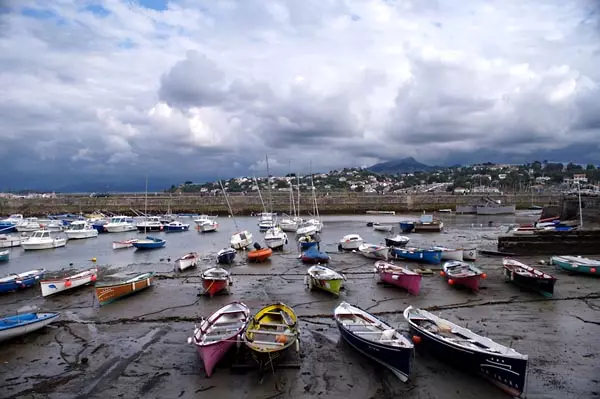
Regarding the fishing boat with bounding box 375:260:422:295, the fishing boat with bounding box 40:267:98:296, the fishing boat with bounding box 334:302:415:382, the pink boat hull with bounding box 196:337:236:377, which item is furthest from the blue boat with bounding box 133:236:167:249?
the pink boat hull with bounding box 196:337:236:377

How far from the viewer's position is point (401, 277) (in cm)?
2227

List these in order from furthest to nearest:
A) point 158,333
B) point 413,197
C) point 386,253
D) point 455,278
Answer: point 413,197
point 386,253
point 455,278
point 158,333

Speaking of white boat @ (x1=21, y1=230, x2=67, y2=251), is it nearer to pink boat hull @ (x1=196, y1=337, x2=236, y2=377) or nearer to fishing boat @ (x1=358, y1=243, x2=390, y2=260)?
fishing boat @ (x1=358, y1=243, x2=390, y2=260)

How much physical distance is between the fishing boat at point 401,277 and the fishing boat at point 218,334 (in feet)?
30.5

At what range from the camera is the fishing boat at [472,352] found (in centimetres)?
1117

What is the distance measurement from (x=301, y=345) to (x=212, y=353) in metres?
3.45

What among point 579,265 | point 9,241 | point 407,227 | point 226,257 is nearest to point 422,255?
point 579,265

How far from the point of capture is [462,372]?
41.4 feet

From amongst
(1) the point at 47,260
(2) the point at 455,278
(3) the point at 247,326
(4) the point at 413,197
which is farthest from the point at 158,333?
(4) the point at 413,197

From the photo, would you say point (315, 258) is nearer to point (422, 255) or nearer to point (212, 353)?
point (422, 255)

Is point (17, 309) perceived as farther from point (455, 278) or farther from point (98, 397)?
point (455, 278)

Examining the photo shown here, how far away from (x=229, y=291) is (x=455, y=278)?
11787 mm

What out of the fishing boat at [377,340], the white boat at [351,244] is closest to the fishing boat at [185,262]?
the white boat at [351,244]

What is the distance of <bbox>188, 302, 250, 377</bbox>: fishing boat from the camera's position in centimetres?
1270
